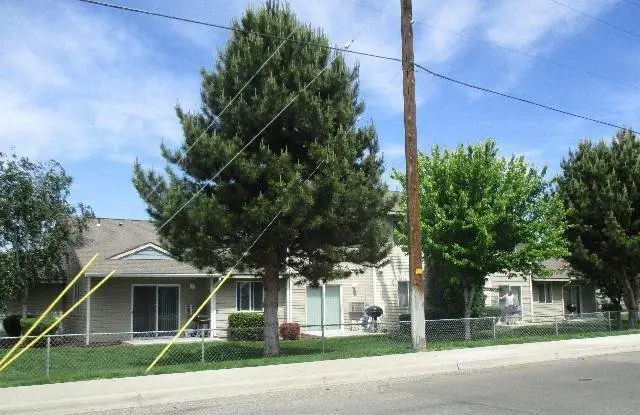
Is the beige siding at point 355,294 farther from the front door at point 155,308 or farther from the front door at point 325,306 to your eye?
the front door at point 155,308

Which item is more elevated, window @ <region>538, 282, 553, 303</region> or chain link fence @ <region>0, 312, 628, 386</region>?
window @ <region>538, 282, 553, 303</region>

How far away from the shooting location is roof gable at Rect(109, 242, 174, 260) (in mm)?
23516

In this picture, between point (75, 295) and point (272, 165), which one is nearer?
point (272, 165)

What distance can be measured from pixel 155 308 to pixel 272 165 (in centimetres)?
1168

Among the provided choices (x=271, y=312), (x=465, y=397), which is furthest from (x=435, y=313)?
(x=465, y=397)

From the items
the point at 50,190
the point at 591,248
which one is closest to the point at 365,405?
the point at 50,190

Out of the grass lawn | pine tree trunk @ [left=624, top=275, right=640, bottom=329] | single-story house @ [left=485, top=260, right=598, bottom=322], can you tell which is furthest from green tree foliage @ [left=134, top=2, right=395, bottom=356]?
single-story house @ [left=485, top=260, right=598, bottom=322]

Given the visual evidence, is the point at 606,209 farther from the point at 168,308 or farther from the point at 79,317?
the point at 79,317

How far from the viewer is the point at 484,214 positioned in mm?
19859

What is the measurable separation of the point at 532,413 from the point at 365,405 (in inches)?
90.4

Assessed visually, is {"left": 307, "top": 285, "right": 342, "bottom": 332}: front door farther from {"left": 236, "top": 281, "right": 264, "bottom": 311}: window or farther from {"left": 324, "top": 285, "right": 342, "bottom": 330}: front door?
{"left": 236, "top": 281, "right": 264, "bottom": 311}: window

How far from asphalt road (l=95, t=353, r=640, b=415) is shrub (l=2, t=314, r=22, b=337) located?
14992 mm

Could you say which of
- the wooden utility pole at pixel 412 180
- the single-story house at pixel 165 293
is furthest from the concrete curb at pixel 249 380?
the single-story house at pixel 165 293

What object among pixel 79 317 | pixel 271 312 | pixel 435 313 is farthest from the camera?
pixel 435 313
